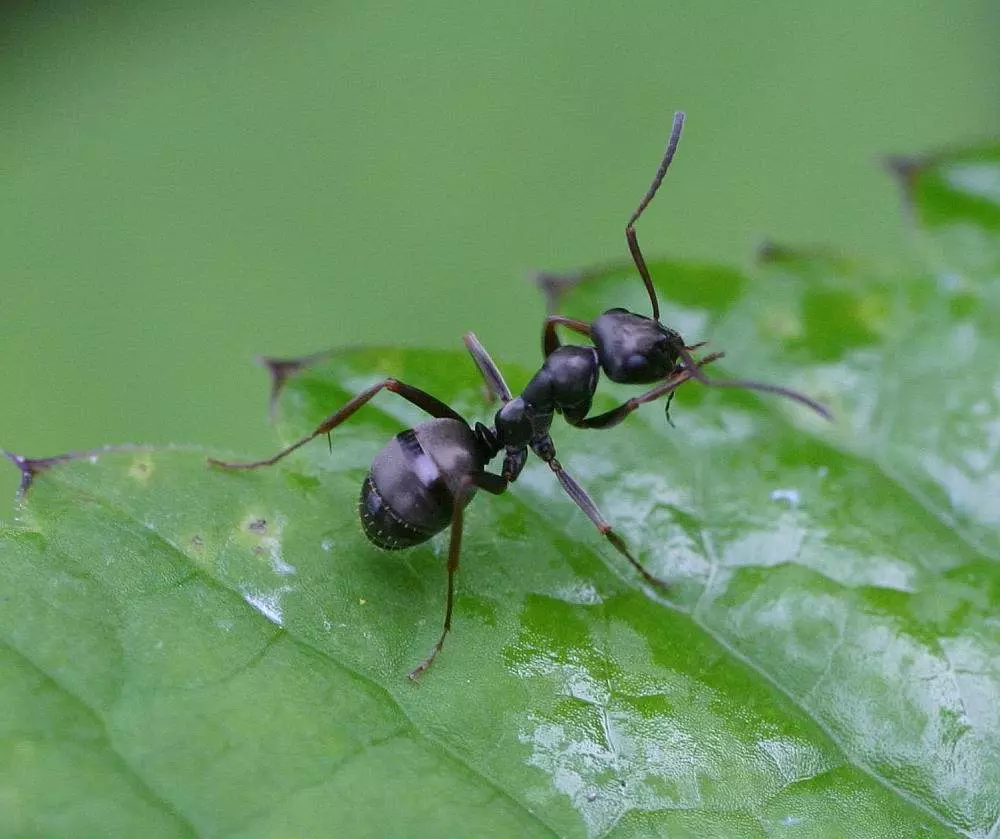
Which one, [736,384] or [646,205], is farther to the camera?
[646,205]

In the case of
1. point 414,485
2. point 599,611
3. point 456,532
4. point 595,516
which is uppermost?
point 414,485

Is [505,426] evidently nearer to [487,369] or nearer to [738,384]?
[487,369]

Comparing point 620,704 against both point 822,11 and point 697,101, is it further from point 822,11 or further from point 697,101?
point 822,11

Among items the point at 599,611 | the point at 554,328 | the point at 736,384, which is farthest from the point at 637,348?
the point at 599,611

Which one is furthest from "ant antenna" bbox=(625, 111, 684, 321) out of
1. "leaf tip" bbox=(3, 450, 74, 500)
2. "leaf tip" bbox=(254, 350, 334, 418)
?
"leaf tip" bbox=(3, 450, 74, 500)

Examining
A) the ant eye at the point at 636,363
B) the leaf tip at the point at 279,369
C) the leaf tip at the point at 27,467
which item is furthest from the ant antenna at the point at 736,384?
the leaf tip at the point at 27,467

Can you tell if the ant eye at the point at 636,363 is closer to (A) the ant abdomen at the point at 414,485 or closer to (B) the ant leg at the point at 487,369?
(B) the ant leg at the point at 487,369
